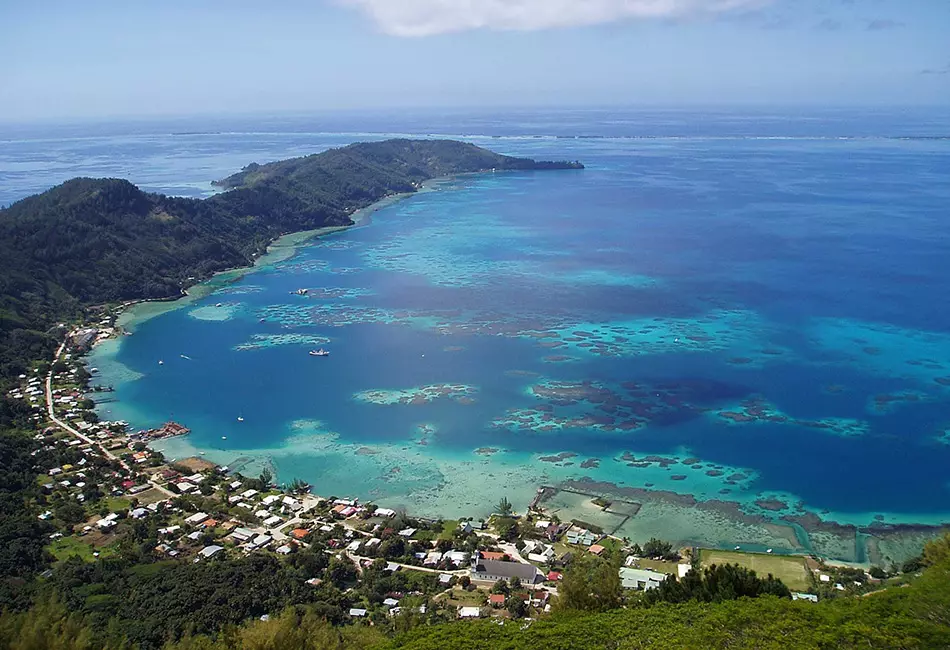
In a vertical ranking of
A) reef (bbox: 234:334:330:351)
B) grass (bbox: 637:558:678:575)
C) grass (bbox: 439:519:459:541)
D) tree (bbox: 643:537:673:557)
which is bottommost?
grass (bbox: 439:519:459:541)

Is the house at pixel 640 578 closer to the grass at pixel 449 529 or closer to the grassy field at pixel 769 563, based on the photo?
the grassy field at pixel 769 563

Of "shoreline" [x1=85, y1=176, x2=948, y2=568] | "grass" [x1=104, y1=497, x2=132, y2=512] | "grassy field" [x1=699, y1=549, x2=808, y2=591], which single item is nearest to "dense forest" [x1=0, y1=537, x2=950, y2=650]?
"grassy field" [x1=699, y1=549, x2=808, y2=591]

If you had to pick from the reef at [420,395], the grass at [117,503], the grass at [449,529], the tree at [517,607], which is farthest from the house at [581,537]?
the grass at [117,503]

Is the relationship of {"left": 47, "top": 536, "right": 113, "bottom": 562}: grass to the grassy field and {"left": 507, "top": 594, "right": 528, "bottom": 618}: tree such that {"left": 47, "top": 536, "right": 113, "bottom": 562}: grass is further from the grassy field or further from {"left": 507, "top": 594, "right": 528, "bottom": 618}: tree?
the grassy field

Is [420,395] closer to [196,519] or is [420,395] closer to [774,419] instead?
[196,519]

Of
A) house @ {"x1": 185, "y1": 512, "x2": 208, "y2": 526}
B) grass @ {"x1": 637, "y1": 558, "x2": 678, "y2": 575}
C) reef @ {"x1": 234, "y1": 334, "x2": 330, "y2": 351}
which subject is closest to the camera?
grass @ {"x1": 637, "y1": 558, "x2": 678, "y2": 575}

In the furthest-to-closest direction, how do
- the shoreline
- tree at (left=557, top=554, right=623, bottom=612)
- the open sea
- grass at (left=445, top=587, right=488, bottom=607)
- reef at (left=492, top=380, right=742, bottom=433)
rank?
1. reef at (left=492, top=380, right=742, bottom=433)
2. the open sea
3. the shoreline
4. grass at (left=445, top=587, right=488, bottom=607)
5. tree at (left=557, top=554, right=623, bottom=612)
